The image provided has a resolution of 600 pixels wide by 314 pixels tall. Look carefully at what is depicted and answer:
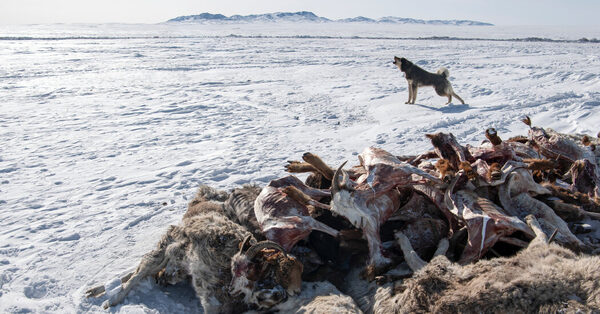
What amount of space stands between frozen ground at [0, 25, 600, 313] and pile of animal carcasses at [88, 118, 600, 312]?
0.51 metres

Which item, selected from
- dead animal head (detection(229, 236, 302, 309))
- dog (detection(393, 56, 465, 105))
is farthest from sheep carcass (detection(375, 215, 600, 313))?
dog (detection(393, 56, 465, 105))

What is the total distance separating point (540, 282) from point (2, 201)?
5416mm

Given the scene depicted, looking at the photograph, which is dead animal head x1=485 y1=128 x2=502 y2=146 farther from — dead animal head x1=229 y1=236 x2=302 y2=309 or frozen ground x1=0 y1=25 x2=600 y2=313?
frozen ground x1=0 y1=25 x2=600 y2=313

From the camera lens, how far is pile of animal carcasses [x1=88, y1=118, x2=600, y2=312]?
2.73 m

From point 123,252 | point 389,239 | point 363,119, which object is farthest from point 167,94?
point 389,239

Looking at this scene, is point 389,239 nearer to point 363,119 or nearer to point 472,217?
point 472,217

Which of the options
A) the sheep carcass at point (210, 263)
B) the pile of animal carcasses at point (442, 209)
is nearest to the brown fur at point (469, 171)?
the pile of animal carcasses at point (442, 209)

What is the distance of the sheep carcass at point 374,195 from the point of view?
9.74 feet

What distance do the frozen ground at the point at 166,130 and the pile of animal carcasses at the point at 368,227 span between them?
0.51 m

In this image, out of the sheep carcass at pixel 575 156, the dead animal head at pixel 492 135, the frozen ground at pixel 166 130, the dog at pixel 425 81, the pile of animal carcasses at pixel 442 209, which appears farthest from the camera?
the dog at pixel 425 81

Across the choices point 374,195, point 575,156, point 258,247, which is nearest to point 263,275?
point 258,247

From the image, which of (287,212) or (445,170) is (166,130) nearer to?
(287,212)

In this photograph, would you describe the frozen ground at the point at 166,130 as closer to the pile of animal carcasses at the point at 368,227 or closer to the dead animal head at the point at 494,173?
the pile of animal carcasses at the point at 368,227

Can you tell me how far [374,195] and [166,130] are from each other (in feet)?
20.0
